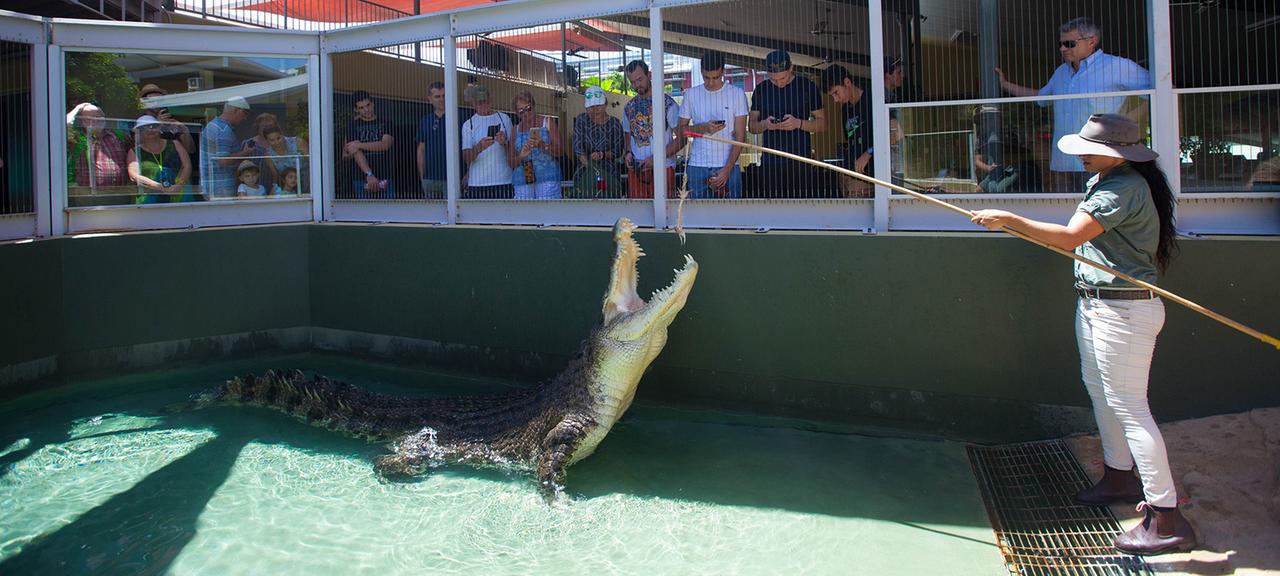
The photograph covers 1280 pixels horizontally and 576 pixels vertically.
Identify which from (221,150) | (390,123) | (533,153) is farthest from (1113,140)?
(221,150)

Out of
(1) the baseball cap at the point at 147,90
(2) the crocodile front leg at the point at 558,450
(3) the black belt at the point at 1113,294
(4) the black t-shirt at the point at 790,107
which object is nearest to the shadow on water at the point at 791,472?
(2) the crocodile front leg at the point at 558,450

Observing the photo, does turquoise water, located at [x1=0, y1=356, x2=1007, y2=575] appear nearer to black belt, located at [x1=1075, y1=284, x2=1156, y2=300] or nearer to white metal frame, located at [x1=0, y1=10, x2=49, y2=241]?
black belt, located at [x1=1075, y1=284, x2=1156, y2=300]

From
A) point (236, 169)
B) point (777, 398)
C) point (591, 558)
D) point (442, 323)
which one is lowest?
point (591, 558)

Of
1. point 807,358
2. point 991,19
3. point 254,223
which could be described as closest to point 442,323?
point 254,223

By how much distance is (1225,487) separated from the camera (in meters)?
4.27

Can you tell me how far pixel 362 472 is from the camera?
→ 5.53 m

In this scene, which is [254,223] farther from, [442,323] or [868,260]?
[868,260]

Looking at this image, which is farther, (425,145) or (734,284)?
(425,145)

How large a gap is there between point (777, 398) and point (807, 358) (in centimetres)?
37

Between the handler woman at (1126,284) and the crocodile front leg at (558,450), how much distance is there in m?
2.62

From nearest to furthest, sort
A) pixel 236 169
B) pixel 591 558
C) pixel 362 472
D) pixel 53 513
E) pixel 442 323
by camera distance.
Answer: pixel 591 558
pixel 53 513
pixel 362 472
pixel 442 323
pixel 236 169

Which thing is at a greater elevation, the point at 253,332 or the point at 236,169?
the point at 236,169

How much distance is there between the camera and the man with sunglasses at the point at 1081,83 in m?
5.20

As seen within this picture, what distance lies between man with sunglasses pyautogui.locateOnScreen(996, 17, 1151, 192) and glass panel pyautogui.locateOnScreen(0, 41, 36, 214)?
757 cm
